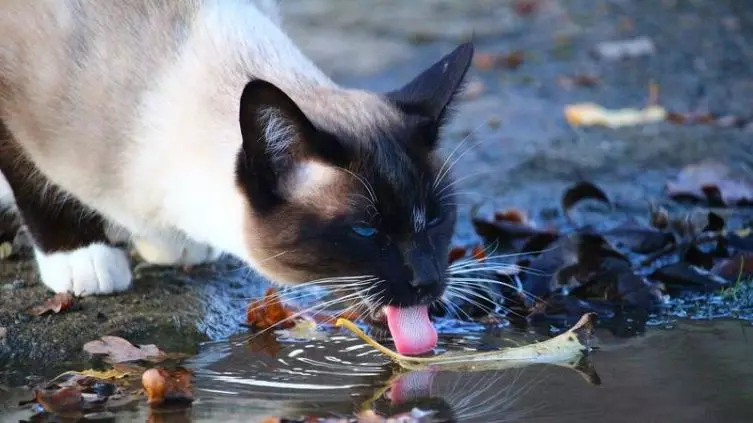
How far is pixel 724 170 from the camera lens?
518 centimetres

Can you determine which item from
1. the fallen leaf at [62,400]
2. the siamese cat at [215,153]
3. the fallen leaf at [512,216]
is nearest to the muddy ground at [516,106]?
the fallen leaf at [512,216]

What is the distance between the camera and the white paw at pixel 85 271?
4.09 meters

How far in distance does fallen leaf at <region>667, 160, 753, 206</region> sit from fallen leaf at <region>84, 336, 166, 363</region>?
2.43 m

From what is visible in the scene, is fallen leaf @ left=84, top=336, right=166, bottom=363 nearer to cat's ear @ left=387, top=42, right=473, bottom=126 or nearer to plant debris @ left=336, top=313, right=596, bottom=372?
plant debris @ left=336, top=313, right=596, bottom=372

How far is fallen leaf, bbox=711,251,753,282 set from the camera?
418cm

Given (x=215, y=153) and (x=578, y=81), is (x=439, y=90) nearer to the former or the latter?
(x=215, y=153)

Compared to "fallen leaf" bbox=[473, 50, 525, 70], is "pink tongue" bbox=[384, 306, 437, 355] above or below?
below

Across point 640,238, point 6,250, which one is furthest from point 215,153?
point 640,238

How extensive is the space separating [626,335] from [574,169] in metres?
1.93

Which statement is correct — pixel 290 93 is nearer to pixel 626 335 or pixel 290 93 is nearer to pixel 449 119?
pixel 449 119

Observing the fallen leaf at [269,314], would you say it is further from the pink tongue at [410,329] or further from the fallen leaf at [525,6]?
the fallen leaf at [525,6]

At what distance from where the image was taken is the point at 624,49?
7473mm

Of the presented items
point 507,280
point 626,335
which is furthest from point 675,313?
point 507,280

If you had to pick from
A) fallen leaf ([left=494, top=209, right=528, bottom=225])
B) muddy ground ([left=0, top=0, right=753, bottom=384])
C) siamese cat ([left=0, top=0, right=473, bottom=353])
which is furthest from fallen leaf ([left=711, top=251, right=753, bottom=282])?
siamese cat ([left=0, top=0, right=473, bottom=353])
